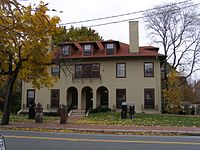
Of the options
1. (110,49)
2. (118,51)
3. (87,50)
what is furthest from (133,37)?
(87,50)

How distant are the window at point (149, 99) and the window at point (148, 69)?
1854 mm

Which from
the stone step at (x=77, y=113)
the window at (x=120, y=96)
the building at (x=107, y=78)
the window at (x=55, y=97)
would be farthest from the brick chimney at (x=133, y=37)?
the window at (x=55, y=97)

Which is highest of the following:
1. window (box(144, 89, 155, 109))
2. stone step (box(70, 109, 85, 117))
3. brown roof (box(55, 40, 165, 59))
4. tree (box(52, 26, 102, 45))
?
tree (box(52, 26, 102, 45))

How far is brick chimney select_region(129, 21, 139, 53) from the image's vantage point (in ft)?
117

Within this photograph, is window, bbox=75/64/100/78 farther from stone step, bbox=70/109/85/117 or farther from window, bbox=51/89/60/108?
stone step, bbox=70/109/85/117

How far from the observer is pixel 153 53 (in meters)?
36.2

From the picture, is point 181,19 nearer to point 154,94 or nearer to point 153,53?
point 153,53

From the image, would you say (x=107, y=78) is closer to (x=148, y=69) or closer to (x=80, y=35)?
(x=148, y=69)

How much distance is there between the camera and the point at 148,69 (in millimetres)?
36156

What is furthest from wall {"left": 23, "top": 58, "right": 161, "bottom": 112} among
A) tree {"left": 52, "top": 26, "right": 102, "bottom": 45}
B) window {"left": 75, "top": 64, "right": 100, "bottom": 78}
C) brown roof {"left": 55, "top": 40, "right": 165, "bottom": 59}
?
tree {"left": 52, "top": 26, "right": 102, "bottom": 45}

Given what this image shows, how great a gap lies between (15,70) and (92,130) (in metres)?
7.59

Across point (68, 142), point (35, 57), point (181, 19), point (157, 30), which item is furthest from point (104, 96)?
point (68, 142)

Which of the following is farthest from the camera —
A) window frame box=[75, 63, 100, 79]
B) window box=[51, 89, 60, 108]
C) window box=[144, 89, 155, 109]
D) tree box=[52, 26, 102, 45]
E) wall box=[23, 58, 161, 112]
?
tree box=[52, 26, 102, 45]

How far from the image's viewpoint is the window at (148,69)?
3603cm
